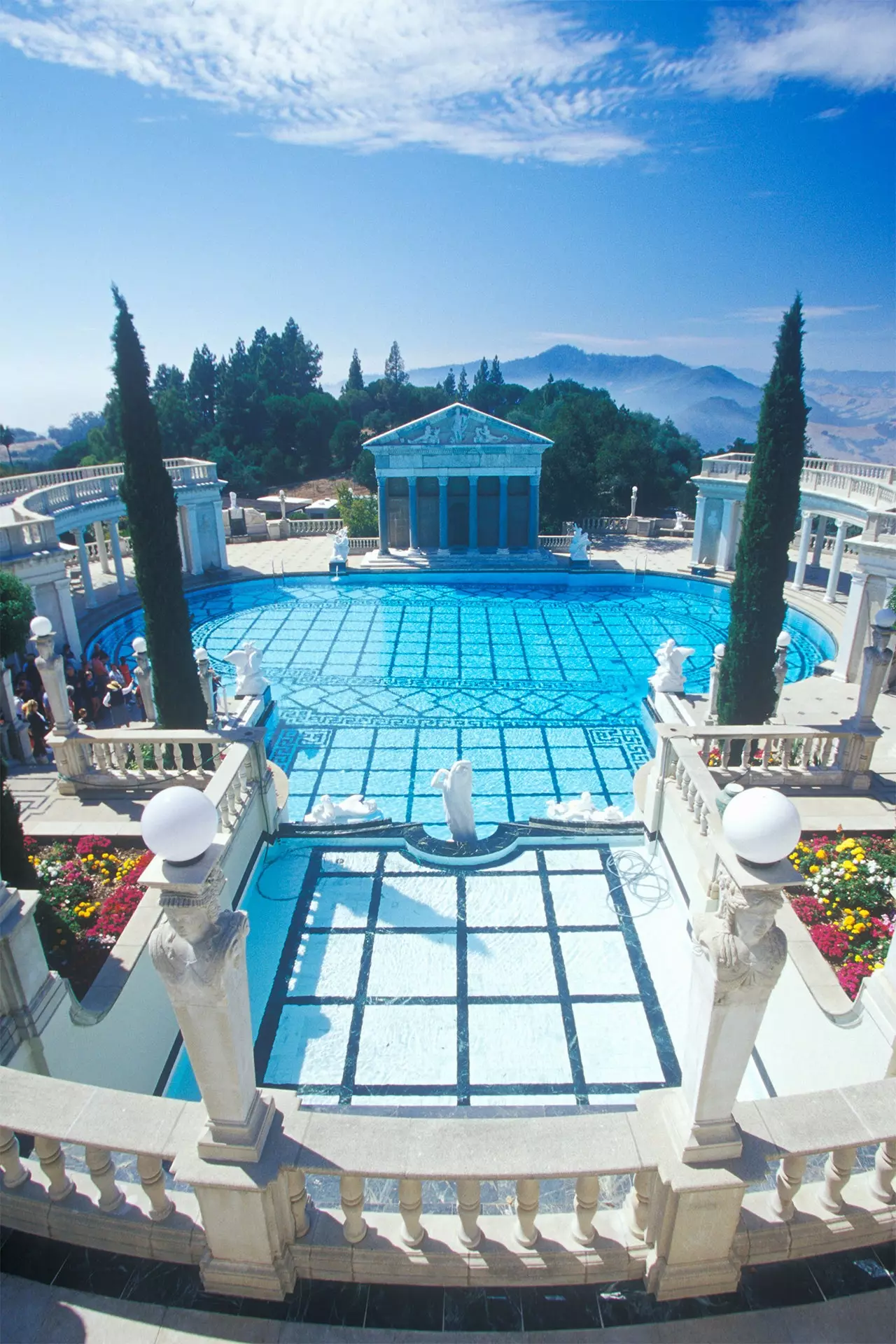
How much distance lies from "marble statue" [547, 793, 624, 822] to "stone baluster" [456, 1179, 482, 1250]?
8.22 meters

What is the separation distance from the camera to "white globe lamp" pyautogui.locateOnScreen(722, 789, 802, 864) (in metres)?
3.51

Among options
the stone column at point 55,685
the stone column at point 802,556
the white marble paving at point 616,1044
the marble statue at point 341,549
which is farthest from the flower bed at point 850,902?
the marble statue at point 341,549

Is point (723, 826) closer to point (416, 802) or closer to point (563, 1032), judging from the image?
point (563, 1032)

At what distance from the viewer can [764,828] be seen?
3.52 meters

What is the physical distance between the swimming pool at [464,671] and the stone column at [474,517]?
125 inches

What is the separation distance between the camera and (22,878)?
7.86m

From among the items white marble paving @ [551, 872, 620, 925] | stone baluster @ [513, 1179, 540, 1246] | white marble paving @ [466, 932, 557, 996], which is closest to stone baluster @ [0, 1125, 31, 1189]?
stone baluster @ [513, 1179, 540, 1246]

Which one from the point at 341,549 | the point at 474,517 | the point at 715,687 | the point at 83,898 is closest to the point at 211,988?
the point at 83,898

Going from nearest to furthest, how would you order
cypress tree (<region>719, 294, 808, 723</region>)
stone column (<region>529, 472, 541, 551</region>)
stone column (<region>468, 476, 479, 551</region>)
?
1. cypress tree (<region>719, 294, 808, 723</region>)
2. stone column (<region>468, 476, 479, 551</region>)
3. stone column (<region>529, 472, 541, 551</region>)

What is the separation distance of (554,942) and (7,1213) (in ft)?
21.1

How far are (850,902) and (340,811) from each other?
26.1ft

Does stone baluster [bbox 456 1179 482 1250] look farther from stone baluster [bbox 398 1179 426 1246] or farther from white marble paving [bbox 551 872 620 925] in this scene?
white marble paving [bbox 551 872 620 925]

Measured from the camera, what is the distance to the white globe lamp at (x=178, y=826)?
3660 millimetres

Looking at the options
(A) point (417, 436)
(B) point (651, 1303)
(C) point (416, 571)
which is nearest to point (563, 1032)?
(B) point (651, 1303)
